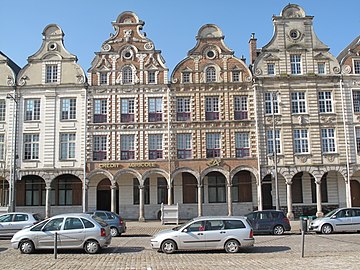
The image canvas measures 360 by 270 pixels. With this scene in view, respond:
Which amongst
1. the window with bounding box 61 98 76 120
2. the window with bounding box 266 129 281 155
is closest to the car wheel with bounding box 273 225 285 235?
the window with bounding box 266 129 281 155

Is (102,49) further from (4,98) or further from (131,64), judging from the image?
(4,98)

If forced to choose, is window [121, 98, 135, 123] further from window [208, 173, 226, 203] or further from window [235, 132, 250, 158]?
window [235, 132, 250, 158]

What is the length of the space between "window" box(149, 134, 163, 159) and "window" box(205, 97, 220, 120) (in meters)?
4.52

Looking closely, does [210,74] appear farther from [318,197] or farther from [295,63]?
[318,197]

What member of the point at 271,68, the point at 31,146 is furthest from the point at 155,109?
the point at 31,146

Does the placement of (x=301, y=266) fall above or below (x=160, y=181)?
below

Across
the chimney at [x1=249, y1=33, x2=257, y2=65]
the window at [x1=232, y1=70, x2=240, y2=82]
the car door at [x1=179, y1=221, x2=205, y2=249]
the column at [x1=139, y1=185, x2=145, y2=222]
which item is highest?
the chimney at [x1=249, y1=33, x2=257, y2=65]

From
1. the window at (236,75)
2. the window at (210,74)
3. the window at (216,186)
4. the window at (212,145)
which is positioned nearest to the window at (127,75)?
the window at (210,74)

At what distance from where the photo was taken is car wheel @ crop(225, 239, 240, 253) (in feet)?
56.6

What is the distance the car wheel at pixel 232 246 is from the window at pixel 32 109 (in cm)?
2501

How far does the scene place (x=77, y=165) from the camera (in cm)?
3616

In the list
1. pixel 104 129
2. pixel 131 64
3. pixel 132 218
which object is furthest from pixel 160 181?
pixel 131 64

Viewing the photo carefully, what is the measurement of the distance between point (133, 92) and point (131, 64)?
2527 mm

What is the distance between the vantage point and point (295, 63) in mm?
37094
